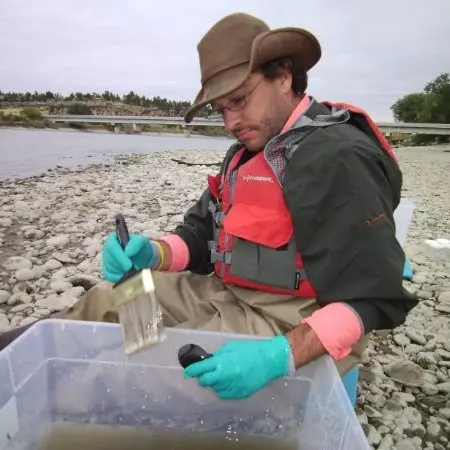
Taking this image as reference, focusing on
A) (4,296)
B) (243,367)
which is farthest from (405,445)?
(4,296)

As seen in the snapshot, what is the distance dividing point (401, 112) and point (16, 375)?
71.4 m

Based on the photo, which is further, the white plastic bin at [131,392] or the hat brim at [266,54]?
the hat brim at [266,54]

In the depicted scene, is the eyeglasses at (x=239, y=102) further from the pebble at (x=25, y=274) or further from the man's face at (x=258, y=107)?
the pebble at (x=25, y=274)

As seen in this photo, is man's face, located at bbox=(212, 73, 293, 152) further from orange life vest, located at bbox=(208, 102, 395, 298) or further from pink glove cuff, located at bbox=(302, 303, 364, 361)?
pink glove cuff, located at bbox=(302, 303, 364, 361)

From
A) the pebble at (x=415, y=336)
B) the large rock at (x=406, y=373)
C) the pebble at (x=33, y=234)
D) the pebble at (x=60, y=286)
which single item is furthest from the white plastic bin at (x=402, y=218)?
the pebble at (x=33, y=234)

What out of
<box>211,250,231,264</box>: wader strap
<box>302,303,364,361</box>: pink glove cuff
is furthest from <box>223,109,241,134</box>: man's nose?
<box>302,303,364,361</box>: pink glove cuff

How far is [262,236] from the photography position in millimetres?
2066

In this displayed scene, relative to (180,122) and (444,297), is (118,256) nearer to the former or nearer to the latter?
(444,297)

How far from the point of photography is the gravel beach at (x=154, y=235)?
Result: 99.8 inches

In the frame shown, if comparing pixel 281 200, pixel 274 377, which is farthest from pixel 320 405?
pixel 281 200

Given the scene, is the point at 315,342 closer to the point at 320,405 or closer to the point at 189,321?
the point at 320,405

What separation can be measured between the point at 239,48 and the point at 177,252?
1.20m

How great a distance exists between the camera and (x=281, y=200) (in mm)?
2076

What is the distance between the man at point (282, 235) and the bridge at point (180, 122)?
135ft
